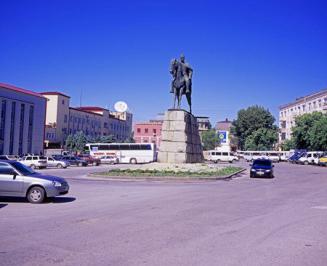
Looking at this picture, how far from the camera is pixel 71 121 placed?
93.6 meters

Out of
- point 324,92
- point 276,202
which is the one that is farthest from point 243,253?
point 324,92

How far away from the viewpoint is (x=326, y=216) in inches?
466

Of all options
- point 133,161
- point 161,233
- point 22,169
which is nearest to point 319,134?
point 133,161

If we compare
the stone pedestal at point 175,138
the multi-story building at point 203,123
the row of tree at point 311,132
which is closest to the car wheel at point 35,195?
the stone pedestal at point 175,138

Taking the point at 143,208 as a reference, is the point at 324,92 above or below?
above

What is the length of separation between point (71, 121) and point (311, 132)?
5176cm

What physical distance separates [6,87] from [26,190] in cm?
5263

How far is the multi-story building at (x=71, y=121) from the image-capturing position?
285 ft

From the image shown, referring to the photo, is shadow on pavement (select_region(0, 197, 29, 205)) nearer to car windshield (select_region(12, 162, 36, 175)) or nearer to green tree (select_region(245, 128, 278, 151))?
car windshield (select_region(12, 162, 36, 175))

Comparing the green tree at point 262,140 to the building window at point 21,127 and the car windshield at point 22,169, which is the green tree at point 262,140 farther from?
the car windshield at point 22,169

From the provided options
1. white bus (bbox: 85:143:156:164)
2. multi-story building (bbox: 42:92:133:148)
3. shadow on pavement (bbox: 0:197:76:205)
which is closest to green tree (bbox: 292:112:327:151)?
white bus (bbox: 85:143:156:164)

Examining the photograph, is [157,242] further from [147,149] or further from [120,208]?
[147,149]

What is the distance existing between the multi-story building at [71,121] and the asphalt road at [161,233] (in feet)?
245

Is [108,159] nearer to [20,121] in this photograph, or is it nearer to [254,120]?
[20,121]
